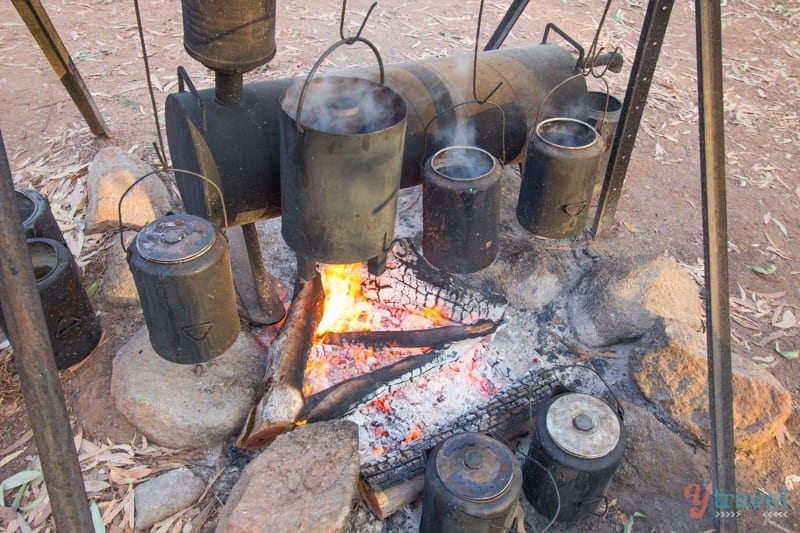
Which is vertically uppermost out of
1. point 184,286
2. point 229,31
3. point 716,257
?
point 229,31

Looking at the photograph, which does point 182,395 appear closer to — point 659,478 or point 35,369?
point 35,369

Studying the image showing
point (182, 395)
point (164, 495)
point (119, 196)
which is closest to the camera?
point (164, 495)

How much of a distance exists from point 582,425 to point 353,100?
6.72 feet

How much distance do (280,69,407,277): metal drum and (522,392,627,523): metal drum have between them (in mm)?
1320

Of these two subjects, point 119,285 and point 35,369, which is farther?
point 119,285

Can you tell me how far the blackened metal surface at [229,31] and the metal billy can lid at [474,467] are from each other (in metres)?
2.10

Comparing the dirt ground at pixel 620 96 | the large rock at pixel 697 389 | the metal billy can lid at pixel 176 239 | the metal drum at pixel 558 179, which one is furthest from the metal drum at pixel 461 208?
the dirt ground at pixel 620 96

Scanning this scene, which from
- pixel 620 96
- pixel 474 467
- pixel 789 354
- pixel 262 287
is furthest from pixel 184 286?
pixel 620 96

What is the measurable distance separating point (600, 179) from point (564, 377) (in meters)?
2.23

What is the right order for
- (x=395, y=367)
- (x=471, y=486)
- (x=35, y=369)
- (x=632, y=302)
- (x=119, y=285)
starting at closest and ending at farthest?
(x=35, y=369) < (x=471, y=486) < (x=395, y=367) < (x=632, y=302) < (x=119, y=285)

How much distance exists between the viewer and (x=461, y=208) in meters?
3.60

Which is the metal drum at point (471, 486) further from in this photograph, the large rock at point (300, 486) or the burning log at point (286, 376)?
the burning log at point (286, 376)

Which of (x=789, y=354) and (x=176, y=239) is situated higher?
(x=176, y=239)

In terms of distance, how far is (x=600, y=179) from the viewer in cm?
536
